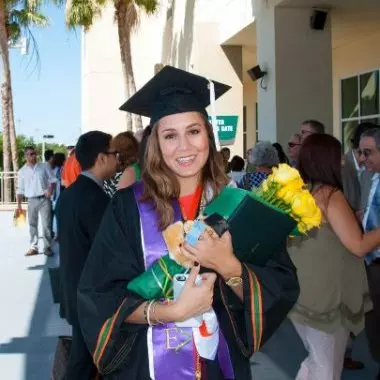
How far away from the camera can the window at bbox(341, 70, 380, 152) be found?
13.5 meters

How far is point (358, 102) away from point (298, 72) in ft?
12.2

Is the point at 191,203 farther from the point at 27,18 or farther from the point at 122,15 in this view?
the point at 27,18

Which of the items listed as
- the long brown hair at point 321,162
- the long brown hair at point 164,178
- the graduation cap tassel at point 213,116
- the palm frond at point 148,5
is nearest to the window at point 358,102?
the palm frond at point 148,5

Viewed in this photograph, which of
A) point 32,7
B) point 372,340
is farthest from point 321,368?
point 32,7

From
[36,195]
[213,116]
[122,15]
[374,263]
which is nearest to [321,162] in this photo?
[374,263]

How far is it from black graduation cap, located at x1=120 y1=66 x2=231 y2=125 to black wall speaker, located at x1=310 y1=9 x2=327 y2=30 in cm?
880

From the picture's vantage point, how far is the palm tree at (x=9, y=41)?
74.8ft

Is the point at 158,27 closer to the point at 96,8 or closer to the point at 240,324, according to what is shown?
the point at 96,8

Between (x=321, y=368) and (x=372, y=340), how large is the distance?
922 mm

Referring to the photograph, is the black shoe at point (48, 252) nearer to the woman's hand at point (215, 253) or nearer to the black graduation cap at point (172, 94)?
the black graduation cap at point (172, 94)

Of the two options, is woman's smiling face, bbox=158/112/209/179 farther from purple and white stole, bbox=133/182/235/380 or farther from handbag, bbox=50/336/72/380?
handbag, bbox=50/336/72/380

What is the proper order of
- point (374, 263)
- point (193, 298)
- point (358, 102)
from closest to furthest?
point (193, 298)
point (374, 263)
point (358, 102)

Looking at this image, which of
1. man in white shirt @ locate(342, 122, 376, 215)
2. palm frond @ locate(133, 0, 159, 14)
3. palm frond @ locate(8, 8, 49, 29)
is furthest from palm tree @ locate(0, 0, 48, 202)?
man in white shirt @ locate(342, 122, 376, 215)

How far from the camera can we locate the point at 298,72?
36.3 ft
